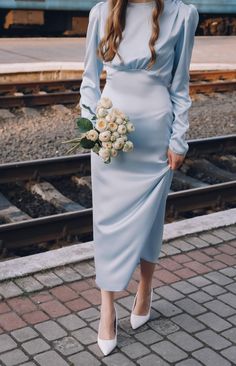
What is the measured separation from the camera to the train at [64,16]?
47.9 feet

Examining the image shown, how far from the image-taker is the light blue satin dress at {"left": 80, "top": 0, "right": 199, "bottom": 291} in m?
3.33

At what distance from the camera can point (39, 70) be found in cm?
1129

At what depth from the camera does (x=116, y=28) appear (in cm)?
328

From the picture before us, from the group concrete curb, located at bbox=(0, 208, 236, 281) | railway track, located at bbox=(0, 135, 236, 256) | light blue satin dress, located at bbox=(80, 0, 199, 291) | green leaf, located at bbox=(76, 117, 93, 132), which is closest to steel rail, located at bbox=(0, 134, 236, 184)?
railway track, located at bbox=(0, 135, 236, 256)

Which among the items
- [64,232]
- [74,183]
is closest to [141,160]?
[64,232]

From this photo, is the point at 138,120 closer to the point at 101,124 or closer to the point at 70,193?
the point at 101,124

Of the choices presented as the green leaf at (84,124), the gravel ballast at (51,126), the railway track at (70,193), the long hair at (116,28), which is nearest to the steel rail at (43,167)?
the railway track at (70,193)

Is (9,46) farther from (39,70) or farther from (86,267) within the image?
(86,267)

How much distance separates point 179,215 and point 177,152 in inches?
105

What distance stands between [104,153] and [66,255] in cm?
154

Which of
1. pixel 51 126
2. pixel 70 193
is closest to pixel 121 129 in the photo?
pixel 70 193

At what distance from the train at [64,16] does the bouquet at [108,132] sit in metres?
11.6

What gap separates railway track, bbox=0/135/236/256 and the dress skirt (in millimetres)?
1655

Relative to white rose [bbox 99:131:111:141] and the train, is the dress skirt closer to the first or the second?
white rose [bbox 99:131:111:141]
